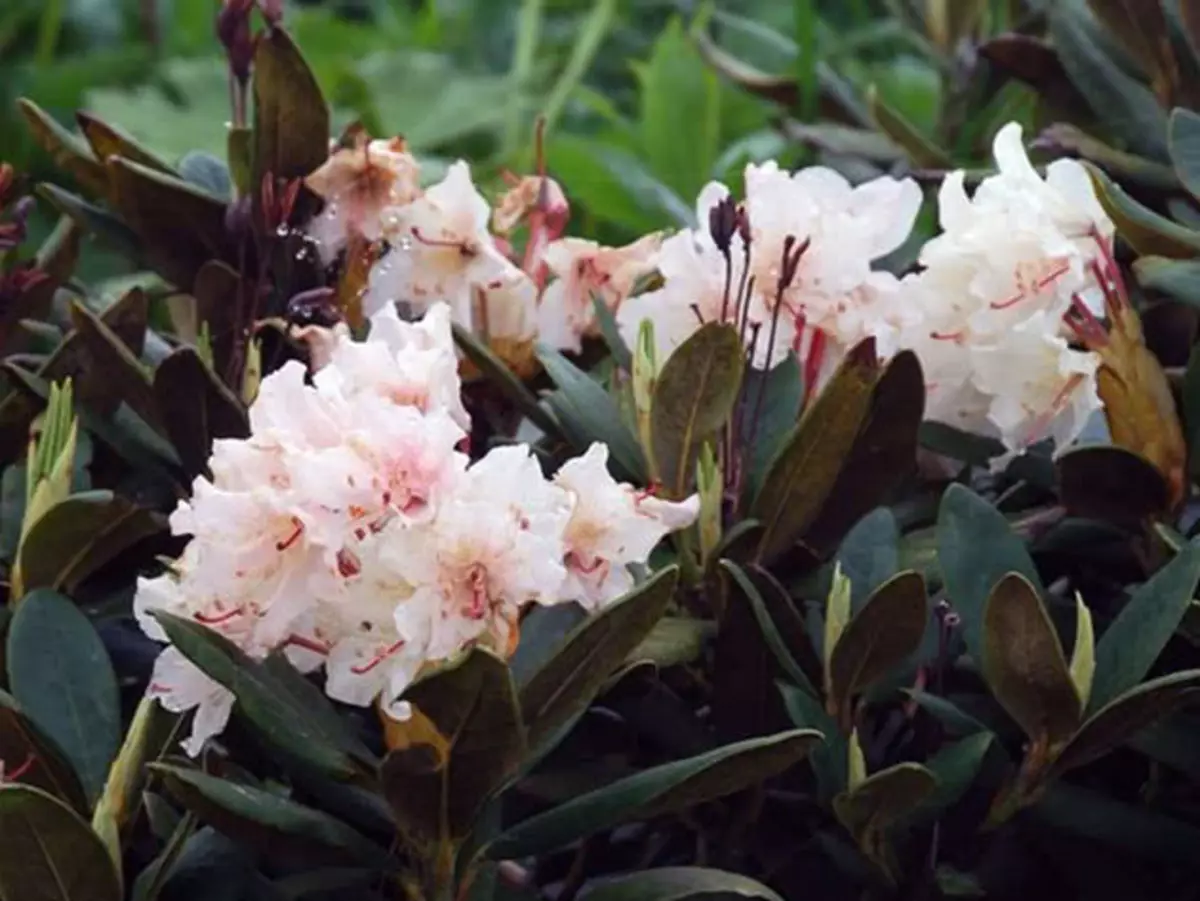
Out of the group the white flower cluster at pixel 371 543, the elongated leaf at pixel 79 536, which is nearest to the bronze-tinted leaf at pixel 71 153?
the elongated leaf at pixel 79 536

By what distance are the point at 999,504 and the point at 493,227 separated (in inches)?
11.3

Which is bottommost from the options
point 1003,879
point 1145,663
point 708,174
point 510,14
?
point 510,14

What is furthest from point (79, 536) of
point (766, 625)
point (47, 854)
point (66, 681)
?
point (766, 625)

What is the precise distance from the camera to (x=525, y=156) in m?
2.26

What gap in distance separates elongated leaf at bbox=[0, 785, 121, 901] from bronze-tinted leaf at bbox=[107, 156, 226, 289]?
1.14ft

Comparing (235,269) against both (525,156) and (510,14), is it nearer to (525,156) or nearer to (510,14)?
(525,156)

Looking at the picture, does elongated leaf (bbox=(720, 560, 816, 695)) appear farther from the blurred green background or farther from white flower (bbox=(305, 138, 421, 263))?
the blurred green background

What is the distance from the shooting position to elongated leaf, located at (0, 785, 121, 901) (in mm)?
643

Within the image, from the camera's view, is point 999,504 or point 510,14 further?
point 510,14

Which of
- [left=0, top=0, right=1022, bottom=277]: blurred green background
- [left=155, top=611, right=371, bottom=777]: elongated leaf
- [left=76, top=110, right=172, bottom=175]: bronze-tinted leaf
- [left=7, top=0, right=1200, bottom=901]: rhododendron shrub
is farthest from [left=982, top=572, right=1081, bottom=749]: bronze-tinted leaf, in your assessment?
[left=0, top=0, right=1022, bottom=277]: blurred green background

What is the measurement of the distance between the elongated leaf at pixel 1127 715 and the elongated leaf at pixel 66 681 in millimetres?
346

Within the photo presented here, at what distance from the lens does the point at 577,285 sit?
934 millimetres

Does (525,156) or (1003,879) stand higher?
(1003,879)

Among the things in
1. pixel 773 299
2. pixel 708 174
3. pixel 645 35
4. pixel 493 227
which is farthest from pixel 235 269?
pixel 645 35
